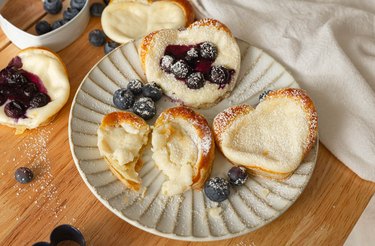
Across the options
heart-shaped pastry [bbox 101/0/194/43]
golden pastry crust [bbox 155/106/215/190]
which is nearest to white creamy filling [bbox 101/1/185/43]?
heart-shaped pastry [bbox 101/0/194/43]

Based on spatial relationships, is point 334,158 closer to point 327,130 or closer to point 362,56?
point 327,130

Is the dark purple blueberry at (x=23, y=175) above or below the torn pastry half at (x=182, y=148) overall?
above

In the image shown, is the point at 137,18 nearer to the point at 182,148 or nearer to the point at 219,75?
the point at 219,75

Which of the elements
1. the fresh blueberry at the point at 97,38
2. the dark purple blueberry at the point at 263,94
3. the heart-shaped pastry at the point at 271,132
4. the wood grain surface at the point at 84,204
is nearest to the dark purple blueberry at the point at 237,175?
the heart-shaped pastry at the point at 271,132

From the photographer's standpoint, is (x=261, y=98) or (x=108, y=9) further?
(x=108, y=9)

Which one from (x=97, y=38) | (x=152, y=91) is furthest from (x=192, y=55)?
(x=97, y=38)

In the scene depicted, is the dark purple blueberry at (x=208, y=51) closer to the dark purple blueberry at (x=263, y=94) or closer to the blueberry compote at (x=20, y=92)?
the dark purple blueberry at (x=263, y=94)

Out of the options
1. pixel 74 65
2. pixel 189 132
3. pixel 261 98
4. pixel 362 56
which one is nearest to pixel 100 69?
pixel 74 65
